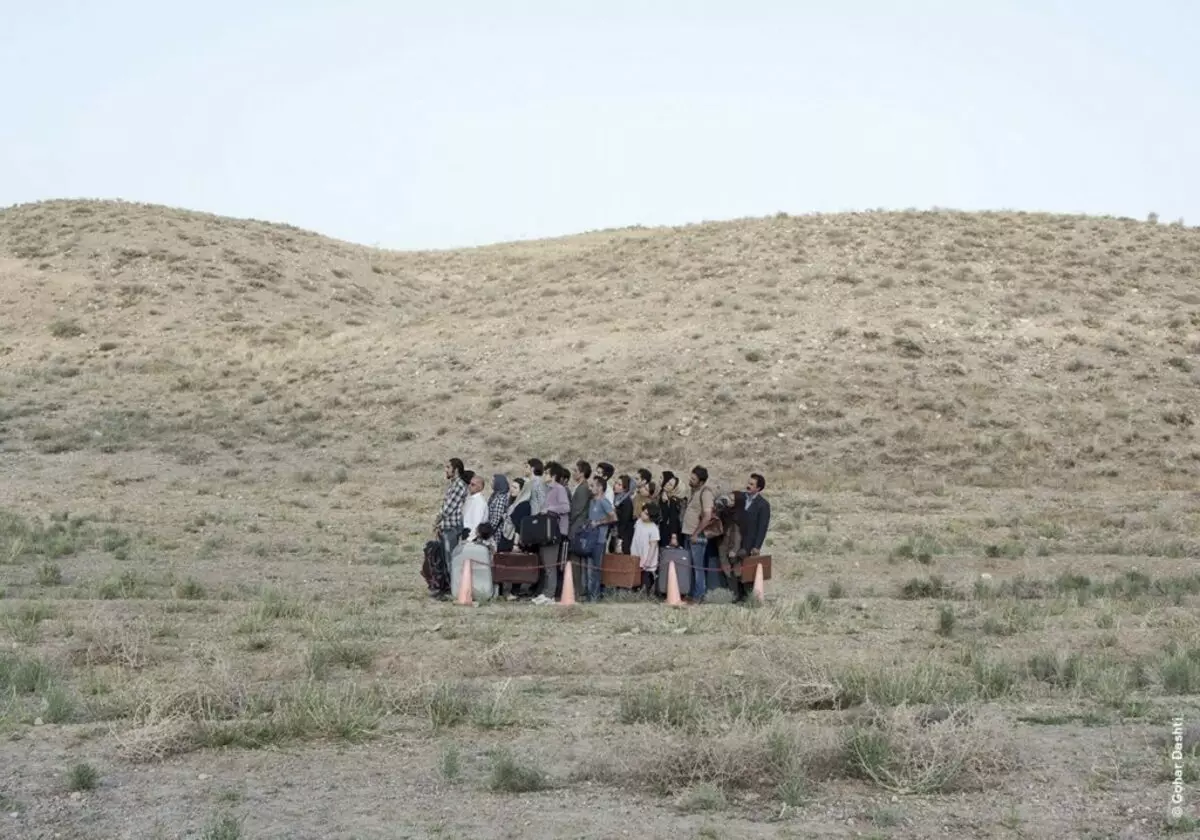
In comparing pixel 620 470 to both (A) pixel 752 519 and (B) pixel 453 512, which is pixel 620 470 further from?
(A) pixel 752 519

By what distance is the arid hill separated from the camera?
3145 cm

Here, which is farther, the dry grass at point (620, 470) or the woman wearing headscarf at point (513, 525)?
the woman wearing headscarf at point (513, 525)

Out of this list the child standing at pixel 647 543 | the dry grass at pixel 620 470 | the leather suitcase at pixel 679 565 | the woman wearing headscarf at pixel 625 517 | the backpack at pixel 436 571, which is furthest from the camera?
the woman wearing headscarf at pixel 625 517

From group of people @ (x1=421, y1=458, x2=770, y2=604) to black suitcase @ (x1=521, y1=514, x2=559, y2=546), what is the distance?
0.01 m

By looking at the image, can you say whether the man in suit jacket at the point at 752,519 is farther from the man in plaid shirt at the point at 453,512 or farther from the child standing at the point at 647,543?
the man in plaid shirt at the point at 453,512

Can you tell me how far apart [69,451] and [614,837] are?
90.0 feet

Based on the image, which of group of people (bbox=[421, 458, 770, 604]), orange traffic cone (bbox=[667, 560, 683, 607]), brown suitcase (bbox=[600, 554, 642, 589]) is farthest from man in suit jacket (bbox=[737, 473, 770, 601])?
brown suitcase (bbox=[600, 554, 642, 589])

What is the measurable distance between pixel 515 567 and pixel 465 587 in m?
0.63

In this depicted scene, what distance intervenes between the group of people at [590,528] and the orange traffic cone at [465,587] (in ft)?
0.22

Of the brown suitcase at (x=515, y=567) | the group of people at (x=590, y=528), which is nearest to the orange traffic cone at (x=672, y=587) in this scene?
the group of people at (x=590, y=528)

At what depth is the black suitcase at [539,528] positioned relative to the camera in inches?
598

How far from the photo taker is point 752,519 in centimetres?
1509

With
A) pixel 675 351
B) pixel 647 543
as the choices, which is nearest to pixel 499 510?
pixel 647 543

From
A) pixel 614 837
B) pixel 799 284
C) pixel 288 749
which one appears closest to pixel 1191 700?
pixel 614 837
